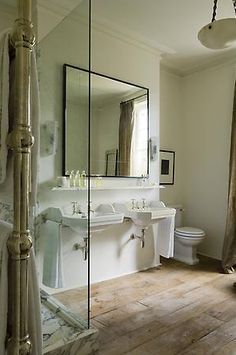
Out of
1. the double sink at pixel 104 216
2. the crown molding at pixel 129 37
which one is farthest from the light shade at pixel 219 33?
the double sink at pixel 104 216

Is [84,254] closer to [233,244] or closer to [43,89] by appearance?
[43,89]

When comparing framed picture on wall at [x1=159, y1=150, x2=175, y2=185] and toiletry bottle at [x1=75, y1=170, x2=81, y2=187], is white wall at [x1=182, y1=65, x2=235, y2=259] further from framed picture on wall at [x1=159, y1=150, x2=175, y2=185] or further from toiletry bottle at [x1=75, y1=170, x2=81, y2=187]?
toiletry bottle at [x1=75, y1=170, x2=81, y2=187]

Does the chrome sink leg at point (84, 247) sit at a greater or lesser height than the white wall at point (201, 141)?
lesser

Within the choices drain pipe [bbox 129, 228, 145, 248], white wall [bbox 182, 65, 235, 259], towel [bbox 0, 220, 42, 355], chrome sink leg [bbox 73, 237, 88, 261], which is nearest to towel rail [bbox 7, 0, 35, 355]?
towel [bbox 0, 220, 42, 355]

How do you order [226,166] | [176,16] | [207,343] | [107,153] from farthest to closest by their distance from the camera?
[226,166]
[107,153]
[176,16]
[207,343]

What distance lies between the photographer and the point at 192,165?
4.13 m

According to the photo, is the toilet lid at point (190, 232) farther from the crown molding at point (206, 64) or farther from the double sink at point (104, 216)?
the crown molding at point (206, 64)

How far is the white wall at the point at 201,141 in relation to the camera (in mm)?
3740

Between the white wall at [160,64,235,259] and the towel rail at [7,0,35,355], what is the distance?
310 cm

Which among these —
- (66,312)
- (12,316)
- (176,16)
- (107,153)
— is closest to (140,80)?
(176,16)

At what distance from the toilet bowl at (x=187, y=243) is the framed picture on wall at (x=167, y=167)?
0.71m

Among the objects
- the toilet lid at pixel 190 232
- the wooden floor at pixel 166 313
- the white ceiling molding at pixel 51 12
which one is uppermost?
the white ceiling molding at pixel 51 12

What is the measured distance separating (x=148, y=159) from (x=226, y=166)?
1.11m

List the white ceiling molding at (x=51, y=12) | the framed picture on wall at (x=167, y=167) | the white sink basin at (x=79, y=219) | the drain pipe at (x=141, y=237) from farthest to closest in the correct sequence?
1. the framed picture on wall at (x=167, y=167)
2. the drain pipe at (x=141, y=237)
3. the white ceiling molding at (x=51, y=12)
4. the white sink basin at (x=79, y=219)
